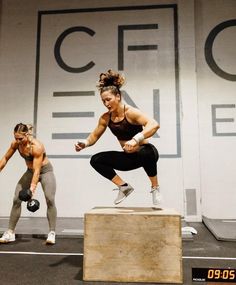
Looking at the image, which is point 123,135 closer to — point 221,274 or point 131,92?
point 221,274

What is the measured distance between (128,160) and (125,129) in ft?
0.83

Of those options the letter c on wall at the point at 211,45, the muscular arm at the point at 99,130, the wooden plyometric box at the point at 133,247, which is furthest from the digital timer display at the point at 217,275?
the letter c on wall at the point at 211,45

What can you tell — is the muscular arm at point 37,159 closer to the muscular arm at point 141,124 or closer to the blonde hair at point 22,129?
the blonde hair at point 22,129

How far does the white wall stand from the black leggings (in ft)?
8.58

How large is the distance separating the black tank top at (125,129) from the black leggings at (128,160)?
14 centimetres

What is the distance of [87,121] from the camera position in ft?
18.1

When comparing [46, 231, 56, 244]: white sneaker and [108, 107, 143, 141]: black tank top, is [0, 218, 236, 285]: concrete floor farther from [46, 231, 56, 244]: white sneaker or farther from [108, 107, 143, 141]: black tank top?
[108, 107, 143, 141]: black tank top

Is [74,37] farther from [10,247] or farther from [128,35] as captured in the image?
[10,247]

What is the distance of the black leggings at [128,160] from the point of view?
8.64 ft

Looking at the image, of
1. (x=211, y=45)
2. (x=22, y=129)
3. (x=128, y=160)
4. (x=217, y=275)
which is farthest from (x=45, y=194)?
(x=211, y=45)

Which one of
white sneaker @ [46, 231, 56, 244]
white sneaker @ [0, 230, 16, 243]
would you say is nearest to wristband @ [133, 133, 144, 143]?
white sneaker @ [46, 231, 56, 244]

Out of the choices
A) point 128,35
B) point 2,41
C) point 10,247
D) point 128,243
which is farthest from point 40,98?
point 128,243

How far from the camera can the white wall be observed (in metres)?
5.28

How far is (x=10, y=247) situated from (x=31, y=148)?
1.04 m
